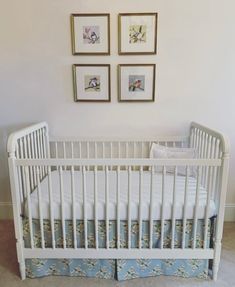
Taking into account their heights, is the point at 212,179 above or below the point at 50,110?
below

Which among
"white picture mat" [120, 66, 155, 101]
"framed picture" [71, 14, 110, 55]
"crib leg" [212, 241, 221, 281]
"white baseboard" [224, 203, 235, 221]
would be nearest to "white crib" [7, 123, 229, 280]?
"crib leg" [212, 241, 221, 281]

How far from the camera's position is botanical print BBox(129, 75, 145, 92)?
2.38m

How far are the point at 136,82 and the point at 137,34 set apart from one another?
418 millimetres

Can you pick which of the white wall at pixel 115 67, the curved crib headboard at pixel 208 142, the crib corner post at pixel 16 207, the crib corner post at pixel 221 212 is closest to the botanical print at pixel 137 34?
the white wall at pixel 115 67

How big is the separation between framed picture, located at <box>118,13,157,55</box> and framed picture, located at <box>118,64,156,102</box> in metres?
0.13

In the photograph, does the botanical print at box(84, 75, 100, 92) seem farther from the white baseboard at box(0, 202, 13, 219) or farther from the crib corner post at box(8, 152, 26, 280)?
the white baseboard at box(0, 202, 13, 219)

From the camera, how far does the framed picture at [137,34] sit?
2.26m

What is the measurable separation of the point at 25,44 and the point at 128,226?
6.06 feet

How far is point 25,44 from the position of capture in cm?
236

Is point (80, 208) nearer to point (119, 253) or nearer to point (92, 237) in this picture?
point (92, 237)

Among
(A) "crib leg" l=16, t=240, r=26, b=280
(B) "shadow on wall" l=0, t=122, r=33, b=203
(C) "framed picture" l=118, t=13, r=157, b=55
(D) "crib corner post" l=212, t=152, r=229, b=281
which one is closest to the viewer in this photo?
(D) "crib corner post" l=212, t=152, r=229, b=281

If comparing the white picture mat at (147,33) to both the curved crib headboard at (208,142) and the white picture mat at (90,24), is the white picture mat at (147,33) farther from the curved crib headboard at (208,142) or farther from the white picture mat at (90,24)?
the curved crib headboard at (208,142)

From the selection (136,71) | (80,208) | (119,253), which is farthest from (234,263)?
(136,71)

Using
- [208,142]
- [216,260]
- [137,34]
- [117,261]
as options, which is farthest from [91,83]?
[216,260]
